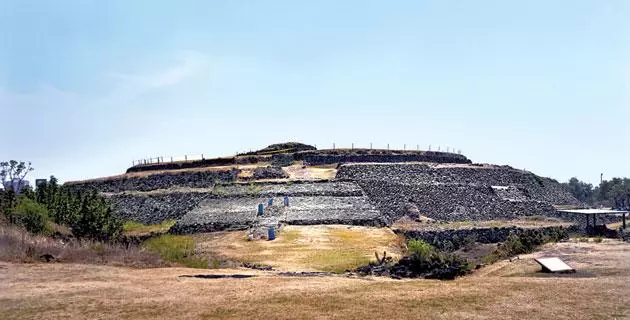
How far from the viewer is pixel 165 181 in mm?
56125

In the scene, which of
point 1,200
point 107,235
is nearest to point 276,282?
point 107,235

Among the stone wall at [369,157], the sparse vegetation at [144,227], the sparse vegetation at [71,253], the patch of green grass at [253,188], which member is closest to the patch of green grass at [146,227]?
the sparse vegetation at [144,227]

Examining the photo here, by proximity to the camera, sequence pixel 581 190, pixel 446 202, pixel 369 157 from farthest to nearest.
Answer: pixel 581 190 < pixel 369 157 < pixel 446 202

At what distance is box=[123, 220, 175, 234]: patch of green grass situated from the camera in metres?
43.6

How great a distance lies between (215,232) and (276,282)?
24202 mm

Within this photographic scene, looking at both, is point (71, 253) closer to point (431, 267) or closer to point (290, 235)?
point (431, 267)

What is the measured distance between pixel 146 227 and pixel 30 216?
14726mm

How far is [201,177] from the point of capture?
55281 mm

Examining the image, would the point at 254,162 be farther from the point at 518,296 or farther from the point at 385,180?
the point at 518,296

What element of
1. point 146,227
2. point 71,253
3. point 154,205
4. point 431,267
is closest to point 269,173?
point 154,205

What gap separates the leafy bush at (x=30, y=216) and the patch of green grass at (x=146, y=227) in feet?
30.1

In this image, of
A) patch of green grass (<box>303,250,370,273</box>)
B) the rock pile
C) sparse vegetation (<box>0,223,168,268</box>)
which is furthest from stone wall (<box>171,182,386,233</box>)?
sparse vegetation (<box>0,223,168,268</box>)

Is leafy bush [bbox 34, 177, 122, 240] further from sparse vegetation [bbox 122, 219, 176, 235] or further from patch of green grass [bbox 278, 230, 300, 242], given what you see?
patch of green grass [bbox 278, 230, 300, 242]

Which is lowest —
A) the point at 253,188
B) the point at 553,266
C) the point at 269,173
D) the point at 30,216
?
the point at 553,266
